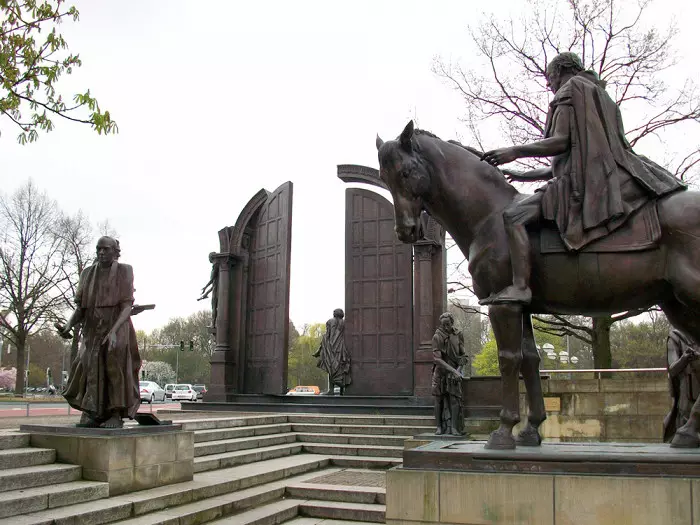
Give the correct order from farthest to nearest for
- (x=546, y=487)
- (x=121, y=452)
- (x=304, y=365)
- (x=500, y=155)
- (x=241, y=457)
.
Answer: (x=304, y=365) → (x=241, y=457) → (x=121, y=452) → (x=500, y=155) → (x=546, y=487)

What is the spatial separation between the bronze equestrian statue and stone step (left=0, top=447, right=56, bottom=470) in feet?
17.3

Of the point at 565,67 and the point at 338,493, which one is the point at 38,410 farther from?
the point at 565,67

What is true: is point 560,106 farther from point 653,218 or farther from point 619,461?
point 619,461

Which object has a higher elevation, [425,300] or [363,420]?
[425,300]

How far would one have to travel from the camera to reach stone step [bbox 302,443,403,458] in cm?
1107

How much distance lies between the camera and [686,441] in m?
3.79

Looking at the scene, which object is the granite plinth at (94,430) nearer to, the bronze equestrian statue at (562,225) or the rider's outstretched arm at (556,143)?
the bronze equestrian statue at (562,225)

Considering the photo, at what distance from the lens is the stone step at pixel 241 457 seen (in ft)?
29.1

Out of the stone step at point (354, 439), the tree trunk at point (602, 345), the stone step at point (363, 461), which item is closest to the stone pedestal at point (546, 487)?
the stone step at point (363, 461)

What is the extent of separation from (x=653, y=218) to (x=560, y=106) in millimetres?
1026

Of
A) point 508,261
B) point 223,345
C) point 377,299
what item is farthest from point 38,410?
point 508,261

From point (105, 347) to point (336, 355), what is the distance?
10.8 metres

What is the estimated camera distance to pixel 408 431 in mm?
12328

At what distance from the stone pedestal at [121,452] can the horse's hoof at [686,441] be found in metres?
5.78
